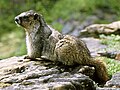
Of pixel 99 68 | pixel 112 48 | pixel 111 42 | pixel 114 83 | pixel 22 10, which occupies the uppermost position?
pixel 22 10

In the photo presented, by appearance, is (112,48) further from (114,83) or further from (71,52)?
(114,83)

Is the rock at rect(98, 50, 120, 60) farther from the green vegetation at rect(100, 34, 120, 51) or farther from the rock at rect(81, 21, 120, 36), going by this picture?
the rock at rect(81, 21, 120, 36)

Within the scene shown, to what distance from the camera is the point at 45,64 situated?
8.16 metres

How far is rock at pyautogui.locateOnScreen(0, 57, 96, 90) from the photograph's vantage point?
22.4ft

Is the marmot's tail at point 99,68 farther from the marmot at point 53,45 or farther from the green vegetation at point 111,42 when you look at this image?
the green vegetation at point 111,42

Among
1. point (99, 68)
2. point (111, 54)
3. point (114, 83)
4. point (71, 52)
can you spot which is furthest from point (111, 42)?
point (114, 83)

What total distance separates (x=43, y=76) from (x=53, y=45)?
101cm

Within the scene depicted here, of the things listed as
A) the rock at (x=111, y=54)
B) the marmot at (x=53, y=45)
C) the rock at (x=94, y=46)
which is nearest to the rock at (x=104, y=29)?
the rock at (x=94, y=46)

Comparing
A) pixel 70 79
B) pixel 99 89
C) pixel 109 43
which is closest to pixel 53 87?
pixel 70 79

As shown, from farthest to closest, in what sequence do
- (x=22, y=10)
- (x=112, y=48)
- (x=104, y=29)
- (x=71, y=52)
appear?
(x=22, y=10) → (x=104, y=29) → (x=112, y=48) → (x=71, y=52)

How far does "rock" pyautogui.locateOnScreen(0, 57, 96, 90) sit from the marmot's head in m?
0.72

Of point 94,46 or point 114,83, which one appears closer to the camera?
point 114,83

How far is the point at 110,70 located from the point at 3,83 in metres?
2.54

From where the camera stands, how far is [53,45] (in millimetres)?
8211
